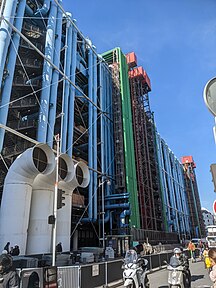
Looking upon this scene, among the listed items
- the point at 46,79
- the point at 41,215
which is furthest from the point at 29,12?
the point at 41,215

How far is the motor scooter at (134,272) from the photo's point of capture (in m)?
6.65

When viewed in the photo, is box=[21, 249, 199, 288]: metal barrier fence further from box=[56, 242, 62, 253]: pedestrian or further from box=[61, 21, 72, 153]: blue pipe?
box=[61, 21, 72, 153]: blue pipe

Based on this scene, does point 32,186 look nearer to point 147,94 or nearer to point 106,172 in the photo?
point 106,172

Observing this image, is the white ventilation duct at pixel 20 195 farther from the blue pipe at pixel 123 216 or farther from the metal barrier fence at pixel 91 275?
the blue pipe at pixel 123 216

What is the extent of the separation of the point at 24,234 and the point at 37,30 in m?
20.7

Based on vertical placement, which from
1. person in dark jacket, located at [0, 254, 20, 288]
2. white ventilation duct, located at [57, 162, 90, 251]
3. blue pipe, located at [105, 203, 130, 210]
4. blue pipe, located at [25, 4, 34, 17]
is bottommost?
person in dark jacket, located at [0, 254, 20, 288]

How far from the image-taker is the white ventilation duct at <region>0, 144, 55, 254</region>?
A: 42.3 ft

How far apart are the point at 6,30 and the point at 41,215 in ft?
47.3

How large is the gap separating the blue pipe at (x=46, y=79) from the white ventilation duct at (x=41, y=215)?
5.47m

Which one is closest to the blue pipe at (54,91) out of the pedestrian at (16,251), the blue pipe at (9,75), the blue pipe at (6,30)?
the blue pipe at (9,75)

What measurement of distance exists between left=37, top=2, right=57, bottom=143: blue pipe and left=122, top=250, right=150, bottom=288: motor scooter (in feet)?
47.9

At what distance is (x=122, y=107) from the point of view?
110 ft

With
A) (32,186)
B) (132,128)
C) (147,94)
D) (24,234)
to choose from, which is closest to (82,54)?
(132,128)

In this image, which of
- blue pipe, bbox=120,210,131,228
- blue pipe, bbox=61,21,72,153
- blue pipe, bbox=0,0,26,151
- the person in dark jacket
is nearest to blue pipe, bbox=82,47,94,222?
blue pipe, bbox=120,210,131,228
